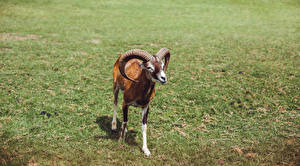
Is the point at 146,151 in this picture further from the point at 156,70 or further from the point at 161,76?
the point at 156,70

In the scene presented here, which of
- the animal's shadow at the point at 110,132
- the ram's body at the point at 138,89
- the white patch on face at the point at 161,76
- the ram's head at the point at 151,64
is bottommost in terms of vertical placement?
the animal's shadow at the point at 110,132

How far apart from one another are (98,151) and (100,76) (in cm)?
564

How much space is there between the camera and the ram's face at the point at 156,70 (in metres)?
5.39

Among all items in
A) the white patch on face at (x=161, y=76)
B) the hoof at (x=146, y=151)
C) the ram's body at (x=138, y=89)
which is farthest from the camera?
the hoof at (x=146, y=151)

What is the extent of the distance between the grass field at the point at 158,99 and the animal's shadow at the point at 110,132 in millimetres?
32

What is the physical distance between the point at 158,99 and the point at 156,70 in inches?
152

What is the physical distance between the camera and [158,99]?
9.14 m

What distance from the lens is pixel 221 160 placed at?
5.95m

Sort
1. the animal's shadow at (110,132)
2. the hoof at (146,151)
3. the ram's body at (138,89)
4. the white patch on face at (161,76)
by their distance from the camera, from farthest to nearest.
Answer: the animal's shadow at (110,132)
the hoof at (146,151)
the ram's body at (138,89)
the white patch on face at (161,76)

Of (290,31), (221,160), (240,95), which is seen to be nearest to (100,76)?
(240,95)

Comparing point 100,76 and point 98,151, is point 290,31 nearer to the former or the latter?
point 100,76

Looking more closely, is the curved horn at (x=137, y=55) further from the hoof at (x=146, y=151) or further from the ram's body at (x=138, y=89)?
the hoof at (x=146, y=151)

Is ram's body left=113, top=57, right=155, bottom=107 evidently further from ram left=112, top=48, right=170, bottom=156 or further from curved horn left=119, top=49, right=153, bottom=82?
curved horn left=119, top=49, right=153, bottom=82

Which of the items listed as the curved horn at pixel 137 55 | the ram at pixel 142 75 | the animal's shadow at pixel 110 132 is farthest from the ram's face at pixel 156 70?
the animal's shadow at pixel 110 132
